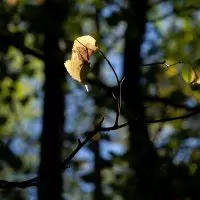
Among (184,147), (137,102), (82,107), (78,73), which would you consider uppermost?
(82,107)

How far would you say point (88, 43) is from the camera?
5.88 feet

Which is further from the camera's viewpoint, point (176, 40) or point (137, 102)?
point (176, 40)

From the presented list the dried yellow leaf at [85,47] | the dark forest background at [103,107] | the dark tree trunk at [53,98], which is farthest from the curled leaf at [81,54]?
the dark tree trunk at [53,98]

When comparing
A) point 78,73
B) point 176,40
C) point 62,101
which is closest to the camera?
point 78,73

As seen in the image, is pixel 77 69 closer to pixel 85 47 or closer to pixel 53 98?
pixel 85 47

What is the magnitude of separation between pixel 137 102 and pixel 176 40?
5.85 feet

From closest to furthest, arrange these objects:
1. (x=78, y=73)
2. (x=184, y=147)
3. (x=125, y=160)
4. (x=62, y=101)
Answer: (x=78, y=73), (x=184, y=147), (x=125, y=160), (x=62, y=101)

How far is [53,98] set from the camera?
463 centimetres

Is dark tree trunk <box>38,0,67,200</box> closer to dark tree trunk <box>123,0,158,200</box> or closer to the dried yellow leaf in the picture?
dark tree trunk <box>123,0,158,200</box>

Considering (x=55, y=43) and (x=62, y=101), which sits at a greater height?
(x=55, y=43)

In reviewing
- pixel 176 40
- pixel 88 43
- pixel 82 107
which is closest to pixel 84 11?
pixel 176 40

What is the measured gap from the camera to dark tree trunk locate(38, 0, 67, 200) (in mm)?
3986

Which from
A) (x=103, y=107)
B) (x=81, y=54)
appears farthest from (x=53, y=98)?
(x=81, y=54)

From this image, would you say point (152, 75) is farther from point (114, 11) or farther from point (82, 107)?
point (82, 107)
